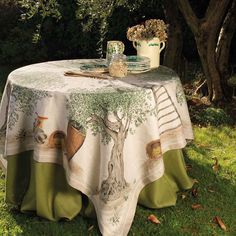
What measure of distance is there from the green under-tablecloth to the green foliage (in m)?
1.95

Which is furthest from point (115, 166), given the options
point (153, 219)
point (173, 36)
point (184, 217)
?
point (173, 36)

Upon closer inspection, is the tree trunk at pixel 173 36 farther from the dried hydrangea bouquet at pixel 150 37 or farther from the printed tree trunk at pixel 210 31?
the dried hydrangea bouquet at pixel 150 37

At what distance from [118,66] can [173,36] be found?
301 centimetres

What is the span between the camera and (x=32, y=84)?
3.33 meters

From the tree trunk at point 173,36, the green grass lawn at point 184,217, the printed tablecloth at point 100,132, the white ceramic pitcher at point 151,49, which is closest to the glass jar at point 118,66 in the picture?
the printed tablecloth at point 100,132

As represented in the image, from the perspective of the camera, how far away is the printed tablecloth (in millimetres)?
3064

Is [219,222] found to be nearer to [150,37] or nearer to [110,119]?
[110,119]

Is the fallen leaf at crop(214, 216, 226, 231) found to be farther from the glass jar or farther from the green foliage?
the green foliage

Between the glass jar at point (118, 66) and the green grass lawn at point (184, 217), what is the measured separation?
3.38 ft

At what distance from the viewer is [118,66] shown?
140 inches

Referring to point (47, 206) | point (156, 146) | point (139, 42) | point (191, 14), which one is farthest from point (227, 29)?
point (47, 206)

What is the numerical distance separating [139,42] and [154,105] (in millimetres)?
856

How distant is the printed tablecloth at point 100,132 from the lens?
3064 mm

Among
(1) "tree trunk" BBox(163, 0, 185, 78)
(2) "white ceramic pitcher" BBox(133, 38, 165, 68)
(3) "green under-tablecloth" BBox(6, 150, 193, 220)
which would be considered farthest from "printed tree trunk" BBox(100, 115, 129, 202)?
(1) "tree trunk" BBox(163, 0, 185, 78)
